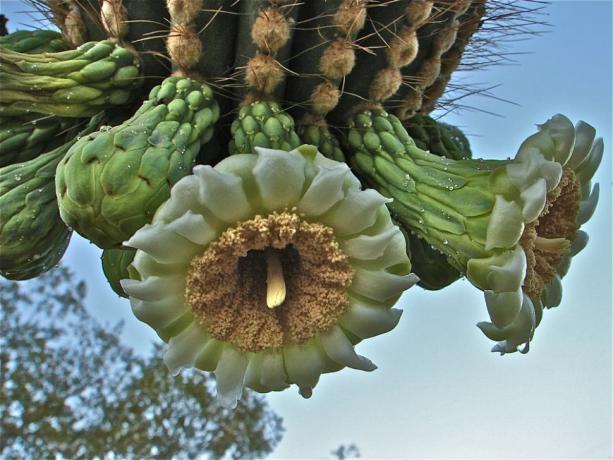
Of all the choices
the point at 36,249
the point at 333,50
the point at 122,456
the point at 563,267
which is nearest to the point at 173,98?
the point at 333,50

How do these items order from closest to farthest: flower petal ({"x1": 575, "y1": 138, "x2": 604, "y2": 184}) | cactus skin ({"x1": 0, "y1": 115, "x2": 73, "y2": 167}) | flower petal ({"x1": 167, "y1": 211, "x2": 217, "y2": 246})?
1. flower petal ({"x1": 167, "y1": 211, "x2": 217, "y2": 246})
2. flower petal ({"x1": 575, "y1": 138, "x2": 604, "y2": 184})
3. cactus skin ({"x1": 0, "y1": 115, "x2": 73, "y2": 167})

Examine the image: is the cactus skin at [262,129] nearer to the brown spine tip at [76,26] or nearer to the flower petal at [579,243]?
the brown spine tip at [76,26]

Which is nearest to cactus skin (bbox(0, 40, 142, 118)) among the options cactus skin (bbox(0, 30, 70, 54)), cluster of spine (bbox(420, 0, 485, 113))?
cactus skin (bbox(0, 30, 70, 54))

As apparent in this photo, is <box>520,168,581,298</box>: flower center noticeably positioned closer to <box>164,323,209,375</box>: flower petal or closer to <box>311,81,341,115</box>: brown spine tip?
<box>311,81,341,115</box>: brown spine tip

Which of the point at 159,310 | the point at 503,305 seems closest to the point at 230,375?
the point at 159,310

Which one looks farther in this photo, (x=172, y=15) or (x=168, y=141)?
(x=172, y=15)

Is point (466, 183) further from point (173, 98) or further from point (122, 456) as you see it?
point (122, 456)
